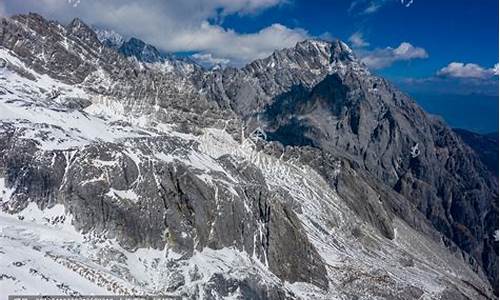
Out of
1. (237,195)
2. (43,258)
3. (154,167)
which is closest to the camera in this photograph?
(43,258)

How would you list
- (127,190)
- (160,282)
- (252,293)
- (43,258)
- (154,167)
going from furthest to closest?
(154,167) → (127,190) → (252,293) → (160,282) → (43,258)

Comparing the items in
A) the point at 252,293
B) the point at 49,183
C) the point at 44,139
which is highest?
the point at 44,139

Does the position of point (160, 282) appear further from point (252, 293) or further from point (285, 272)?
point (285, 272)

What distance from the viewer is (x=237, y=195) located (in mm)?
169875

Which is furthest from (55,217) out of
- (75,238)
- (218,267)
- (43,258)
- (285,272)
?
(285,272)

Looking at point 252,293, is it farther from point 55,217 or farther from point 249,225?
point 55,217

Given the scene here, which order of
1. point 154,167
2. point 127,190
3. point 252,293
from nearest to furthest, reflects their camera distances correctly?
point 252,293, point 127,190, point 154,167

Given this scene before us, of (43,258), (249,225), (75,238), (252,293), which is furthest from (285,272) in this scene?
(43,258)

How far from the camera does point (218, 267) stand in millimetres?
140125

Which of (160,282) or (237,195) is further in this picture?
(237,195)

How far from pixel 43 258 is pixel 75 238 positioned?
21263 mm

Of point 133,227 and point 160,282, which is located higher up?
point 133,227

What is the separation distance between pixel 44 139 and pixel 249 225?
6489 cm

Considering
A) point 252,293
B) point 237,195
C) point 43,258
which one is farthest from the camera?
point 237,195
